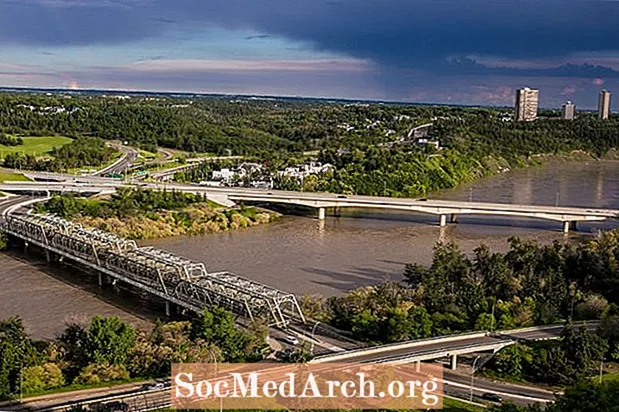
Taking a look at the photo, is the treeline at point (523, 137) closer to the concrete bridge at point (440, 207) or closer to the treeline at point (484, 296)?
the concrete bridge at point (440, 207)

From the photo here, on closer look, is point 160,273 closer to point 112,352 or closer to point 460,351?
point 112,352

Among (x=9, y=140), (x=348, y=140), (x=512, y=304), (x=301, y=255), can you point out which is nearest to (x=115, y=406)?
(x=512, y=304)

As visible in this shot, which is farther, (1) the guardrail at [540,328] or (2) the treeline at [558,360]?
(1) the guardrail at [540,328]

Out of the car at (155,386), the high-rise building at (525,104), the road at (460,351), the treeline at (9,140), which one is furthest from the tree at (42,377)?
the high-rise building at (525,104)

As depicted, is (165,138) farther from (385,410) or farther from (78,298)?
(385,410)

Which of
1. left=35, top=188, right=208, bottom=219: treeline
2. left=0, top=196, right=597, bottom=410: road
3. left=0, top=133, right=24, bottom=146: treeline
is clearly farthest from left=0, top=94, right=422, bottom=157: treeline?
left=0, top=196, right=597, bottom=410: road

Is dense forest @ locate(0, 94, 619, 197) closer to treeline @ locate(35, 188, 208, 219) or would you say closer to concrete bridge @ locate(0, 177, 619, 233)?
concrete bridge @ locate(0, 177, 619, 233)

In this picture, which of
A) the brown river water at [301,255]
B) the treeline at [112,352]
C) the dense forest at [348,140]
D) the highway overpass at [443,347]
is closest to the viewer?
the treeline at [112,352]
